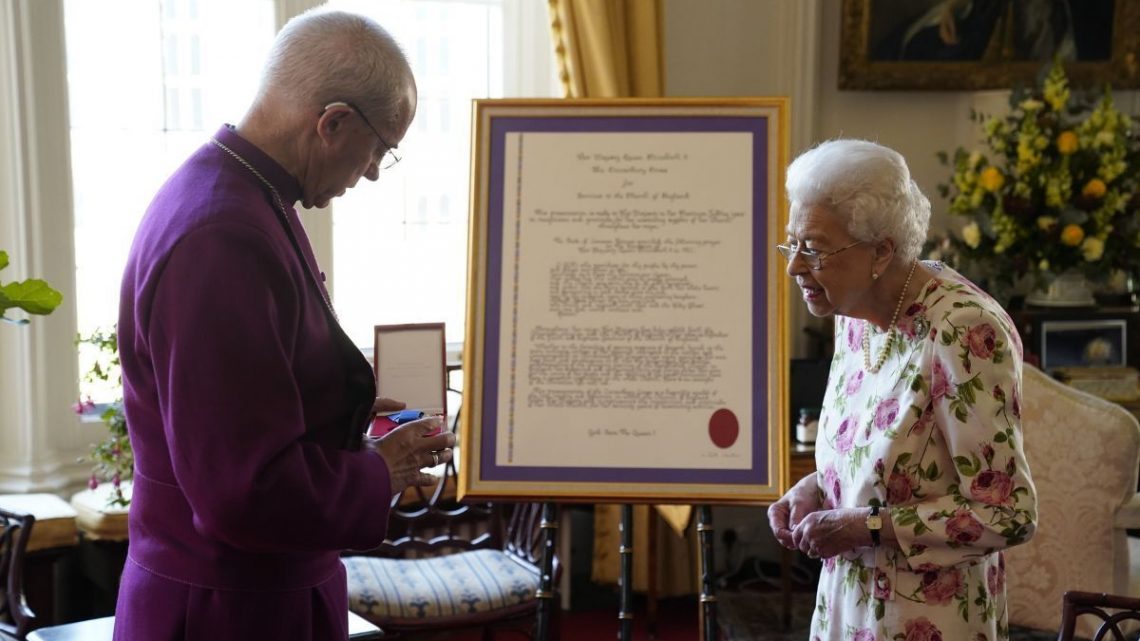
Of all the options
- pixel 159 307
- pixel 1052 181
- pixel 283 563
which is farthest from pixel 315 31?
pixel 1052 181

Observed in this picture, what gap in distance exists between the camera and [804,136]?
4.47 metres

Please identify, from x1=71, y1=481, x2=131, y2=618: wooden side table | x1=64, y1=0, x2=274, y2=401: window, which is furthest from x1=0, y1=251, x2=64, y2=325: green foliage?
x1=64, y1=0, x2=274, y2=401: window

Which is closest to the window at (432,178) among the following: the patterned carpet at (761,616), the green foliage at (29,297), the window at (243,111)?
the window at (243,111)

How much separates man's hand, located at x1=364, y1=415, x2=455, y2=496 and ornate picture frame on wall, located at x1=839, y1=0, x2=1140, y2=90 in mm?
3142

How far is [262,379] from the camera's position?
1440 millimetres

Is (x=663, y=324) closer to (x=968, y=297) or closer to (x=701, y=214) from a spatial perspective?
(x=701, y=214)

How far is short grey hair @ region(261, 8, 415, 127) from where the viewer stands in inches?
61.4

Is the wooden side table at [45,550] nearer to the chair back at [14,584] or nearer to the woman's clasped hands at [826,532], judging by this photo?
the chair back at [14,584]

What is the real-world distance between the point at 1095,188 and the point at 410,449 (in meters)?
2.97

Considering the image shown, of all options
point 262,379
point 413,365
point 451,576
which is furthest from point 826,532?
point 451,576

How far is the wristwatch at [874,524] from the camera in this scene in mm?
1896

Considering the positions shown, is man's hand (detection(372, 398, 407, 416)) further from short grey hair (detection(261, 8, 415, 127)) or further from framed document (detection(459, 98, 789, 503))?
framed document (detection(459, 98, 789, 503))

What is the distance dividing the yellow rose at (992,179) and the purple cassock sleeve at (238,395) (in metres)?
3.04

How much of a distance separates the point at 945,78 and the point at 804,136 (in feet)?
1.86
